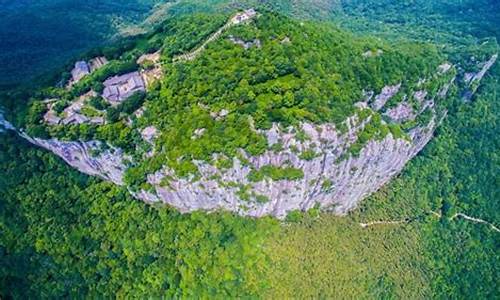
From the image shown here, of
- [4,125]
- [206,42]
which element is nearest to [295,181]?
[206,42]

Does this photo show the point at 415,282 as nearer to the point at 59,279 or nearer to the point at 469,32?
the point at 59,279

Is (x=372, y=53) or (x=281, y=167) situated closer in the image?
(x=281, y=167)

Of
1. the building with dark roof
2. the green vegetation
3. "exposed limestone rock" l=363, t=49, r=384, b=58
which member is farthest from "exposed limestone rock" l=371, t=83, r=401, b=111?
the building with dark roof

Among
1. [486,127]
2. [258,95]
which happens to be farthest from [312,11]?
[258,95]

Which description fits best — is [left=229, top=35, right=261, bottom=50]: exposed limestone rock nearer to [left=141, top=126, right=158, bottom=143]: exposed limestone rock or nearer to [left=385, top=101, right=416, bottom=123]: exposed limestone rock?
[left=141, top=126, right=158, bottom=143]: exposed limestone rock

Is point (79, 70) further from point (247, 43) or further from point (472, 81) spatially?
point (472, 81)

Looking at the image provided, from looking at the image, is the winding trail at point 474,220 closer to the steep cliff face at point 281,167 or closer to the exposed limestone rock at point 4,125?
the steep cliff face at point 281,167

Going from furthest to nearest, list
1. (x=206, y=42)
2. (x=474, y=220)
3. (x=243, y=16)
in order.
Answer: (x=474, y=220) < (x=243, y=16) < (x=206, y=42)

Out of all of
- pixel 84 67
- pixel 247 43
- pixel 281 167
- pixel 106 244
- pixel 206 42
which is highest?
pixel 247 43
